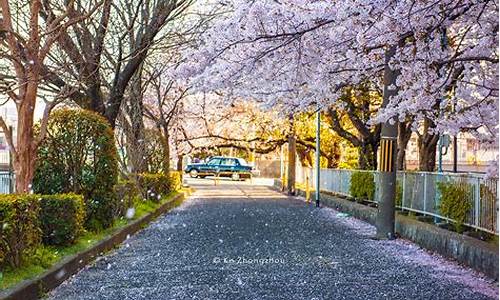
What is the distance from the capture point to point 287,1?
8.14 metres

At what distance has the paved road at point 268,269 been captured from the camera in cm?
691

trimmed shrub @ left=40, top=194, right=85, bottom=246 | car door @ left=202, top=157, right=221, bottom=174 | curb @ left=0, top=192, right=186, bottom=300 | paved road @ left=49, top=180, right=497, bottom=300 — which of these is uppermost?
car door @ left=202, top=157, right=221, bottom=174

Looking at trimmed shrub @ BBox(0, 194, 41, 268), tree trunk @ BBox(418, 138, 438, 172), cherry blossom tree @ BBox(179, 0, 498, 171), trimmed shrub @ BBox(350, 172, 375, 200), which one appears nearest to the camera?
trimmed shrub @ BBox(0, 194, 41, 268)

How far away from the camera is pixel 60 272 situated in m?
7.38

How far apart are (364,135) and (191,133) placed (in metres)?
17.5

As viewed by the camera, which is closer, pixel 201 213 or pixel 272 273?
pixel 272 273

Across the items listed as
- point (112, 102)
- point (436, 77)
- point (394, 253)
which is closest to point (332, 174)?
point (112, 102)

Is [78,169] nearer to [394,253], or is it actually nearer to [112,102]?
[112,102]

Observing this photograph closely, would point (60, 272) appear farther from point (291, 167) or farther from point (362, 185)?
point (291, 167)

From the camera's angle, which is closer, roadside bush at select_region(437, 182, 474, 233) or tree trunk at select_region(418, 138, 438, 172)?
roadside bush at select_region(437, 182, 474, 233)

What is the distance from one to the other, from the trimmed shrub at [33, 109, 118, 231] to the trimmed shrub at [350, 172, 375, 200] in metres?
8.61

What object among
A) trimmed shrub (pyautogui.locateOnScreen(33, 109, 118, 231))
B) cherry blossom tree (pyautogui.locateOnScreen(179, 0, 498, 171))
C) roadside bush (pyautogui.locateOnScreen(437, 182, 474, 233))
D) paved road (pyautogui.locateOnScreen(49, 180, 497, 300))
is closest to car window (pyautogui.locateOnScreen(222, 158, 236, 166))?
paved road (pyautogui.locateOnScreen(49, 180, 497, 300))

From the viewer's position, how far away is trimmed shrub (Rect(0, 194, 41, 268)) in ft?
21.1

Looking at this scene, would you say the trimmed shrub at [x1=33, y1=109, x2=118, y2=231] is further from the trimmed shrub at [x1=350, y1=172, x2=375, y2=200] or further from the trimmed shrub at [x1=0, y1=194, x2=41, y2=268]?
the trimmed shrub at [x1=350, y1=172, x2=375, y2=200]
